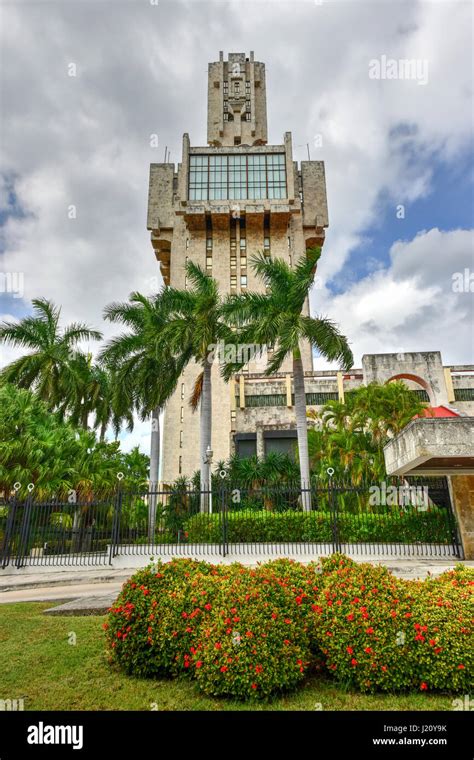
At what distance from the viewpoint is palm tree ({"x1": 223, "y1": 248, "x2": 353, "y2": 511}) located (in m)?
18.4

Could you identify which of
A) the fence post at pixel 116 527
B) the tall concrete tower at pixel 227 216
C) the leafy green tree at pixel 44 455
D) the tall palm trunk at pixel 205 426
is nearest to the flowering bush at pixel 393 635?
the fence post at pixel 116 527

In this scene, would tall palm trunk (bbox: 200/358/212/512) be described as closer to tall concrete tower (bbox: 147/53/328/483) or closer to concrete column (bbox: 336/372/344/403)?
concrete column (bbox: 336/372/344/403)

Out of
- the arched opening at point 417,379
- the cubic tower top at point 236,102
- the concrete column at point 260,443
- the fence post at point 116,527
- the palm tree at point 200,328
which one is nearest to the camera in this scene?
the fence post at point 116,527

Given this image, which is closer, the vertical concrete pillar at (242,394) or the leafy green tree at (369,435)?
the leafy green tree at (369,435)


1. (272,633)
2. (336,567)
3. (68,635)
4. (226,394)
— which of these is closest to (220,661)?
(272,633)

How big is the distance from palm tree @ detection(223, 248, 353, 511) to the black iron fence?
7.59 ft

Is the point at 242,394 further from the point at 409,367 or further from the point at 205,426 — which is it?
the point at 205,426

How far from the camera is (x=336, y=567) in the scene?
543 cm

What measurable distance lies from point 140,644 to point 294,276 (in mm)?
16785

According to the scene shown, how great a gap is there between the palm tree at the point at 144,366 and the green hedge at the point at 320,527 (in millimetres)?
4924

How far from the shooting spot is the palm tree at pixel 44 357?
2508 cm

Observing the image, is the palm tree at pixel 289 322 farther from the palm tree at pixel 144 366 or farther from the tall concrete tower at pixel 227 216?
the tall concrete tower at pixel 227 216

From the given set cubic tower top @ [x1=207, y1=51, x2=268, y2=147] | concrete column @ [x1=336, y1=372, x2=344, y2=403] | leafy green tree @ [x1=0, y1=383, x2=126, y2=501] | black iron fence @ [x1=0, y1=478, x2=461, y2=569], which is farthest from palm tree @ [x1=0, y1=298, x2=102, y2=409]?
cubic tower top @ [x1=207, y1=51, x2=268, y2=147]

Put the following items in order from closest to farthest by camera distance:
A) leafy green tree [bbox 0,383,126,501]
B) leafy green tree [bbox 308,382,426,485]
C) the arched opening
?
leafy green tree [bbox 0,383,126,501], leafy green tree [bbox 308,382,426,485], the arched opening
